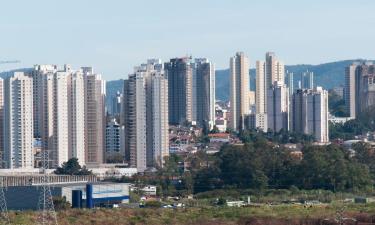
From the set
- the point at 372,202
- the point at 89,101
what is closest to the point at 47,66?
the point at 89,101

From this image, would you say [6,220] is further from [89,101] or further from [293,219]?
[89,101]

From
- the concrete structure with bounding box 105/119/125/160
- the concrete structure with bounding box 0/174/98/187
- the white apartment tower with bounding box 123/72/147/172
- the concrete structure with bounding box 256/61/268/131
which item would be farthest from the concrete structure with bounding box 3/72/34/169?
the concrete structure with bounding box 256/61/268/131

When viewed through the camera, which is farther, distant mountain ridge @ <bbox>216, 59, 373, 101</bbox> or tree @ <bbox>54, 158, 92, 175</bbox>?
distant mountain ridge @ <bbox>216, 59, 373, 101</bbox>

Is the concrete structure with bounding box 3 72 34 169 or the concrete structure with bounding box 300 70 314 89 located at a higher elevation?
the concrete structure with bounding box 300 70 314 89

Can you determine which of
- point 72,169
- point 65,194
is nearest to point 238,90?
point 72,169

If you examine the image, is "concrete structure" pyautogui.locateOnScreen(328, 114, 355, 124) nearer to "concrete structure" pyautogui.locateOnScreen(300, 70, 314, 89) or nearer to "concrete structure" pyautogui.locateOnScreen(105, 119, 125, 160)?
"concrete structure" pyautogui.locateOnScreen(105, 119, 125, 160)
